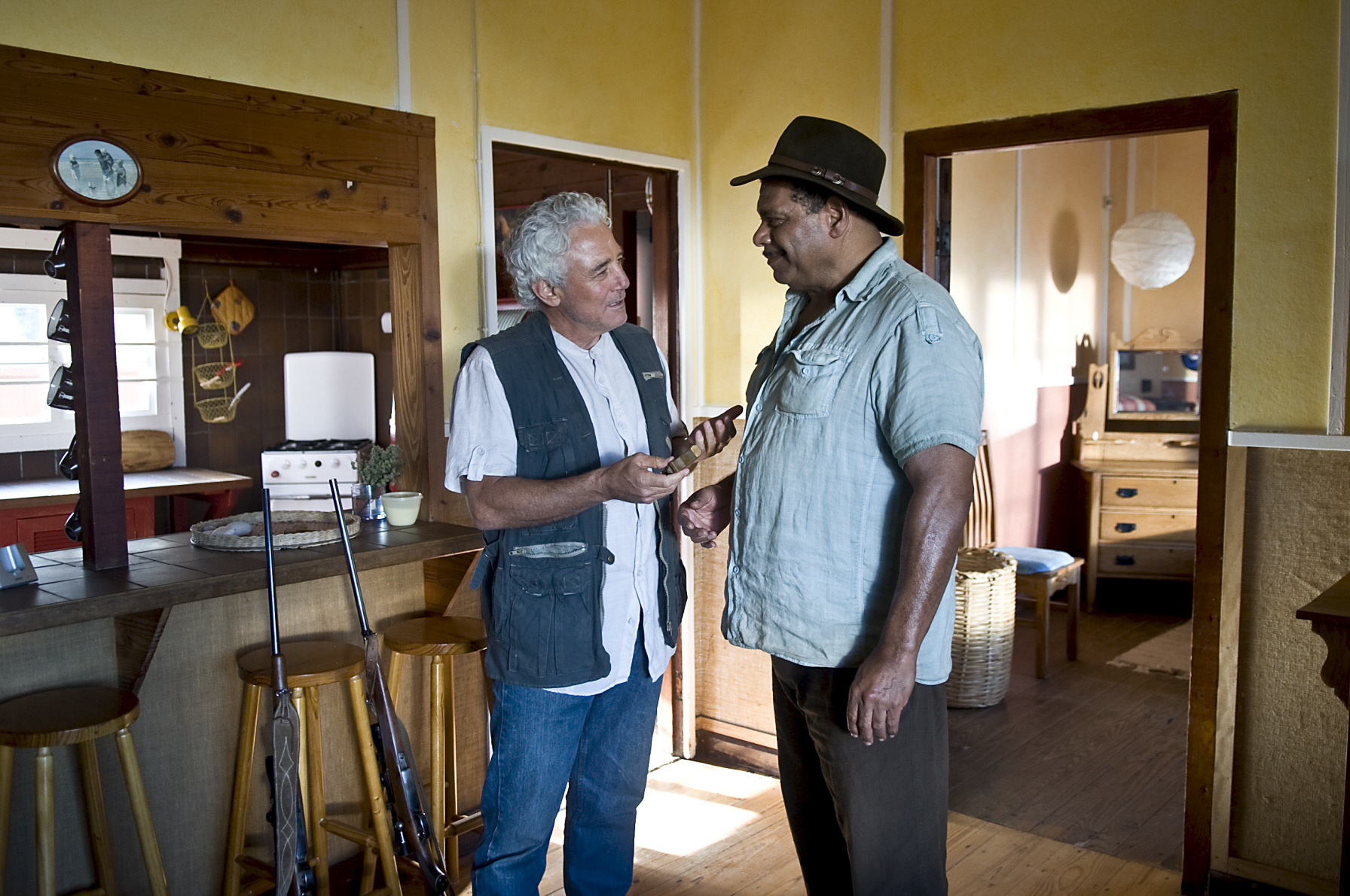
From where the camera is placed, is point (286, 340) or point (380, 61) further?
point (286, 340)

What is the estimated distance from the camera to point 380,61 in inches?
115

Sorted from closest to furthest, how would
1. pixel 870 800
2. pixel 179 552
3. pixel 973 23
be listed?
pixel 870 800, pixel 179 552, pixel 973 23

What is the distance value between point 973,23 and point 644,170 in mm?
1210

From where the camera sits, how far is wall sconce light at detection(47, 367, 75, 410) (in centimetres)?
252

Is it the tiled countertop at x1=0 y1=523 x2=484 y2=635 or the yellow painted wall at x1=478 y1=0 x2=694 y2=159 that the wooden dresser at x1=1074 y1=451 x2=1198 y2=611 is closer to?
the yellow painted wall at x1=478 y1=0 x2=694 y2=159

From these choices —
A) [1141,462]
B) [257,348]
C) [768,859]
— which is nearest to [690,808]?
[768,859]

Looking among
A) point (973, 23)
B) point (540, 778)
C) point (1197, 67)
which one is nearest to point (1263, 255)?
point (1197, 67)

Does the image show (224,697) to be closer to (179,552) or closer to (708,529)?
(179,552)

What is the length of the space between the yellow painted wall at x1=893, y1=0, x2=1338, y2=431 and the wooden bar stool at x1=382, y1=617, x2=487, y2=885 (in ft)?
7.05

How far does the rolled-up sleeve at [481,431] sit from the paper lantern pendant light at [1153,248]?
486 cm

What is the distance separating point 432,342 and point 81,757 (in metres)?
1.38

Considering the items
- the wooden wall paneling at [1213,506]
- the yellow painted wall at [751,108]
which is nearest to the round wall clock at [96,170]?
the yellow painted wall at [751,108]

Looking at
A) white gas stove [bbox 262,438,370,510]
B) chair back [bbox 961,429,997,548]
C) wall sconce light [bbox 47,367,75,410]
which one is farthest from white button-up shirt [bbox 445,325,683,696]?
white gas stove [bbox 262,438,370,510]

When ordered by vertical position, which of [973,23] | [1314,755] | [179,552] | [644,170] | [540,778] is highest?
[973,23]
